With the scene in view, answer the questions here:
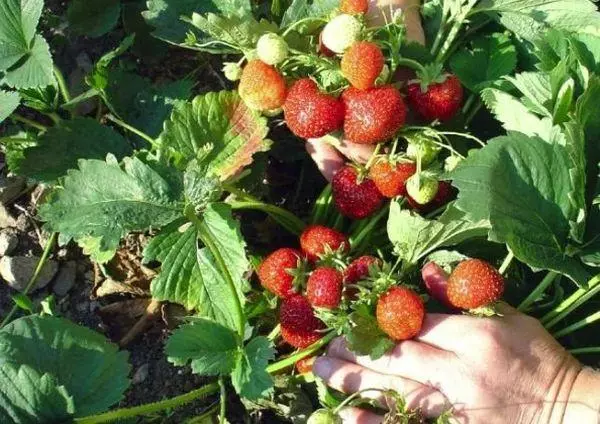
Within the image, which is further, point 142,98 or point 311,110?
point 142,98

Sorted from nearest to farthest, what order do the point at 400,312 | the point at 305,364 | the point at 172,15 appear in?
the point at 400,312
the point at 305,364
the point at 172,15

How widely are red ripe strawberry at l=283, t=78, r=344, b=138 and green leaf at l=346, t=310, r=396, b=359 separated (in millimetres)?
301

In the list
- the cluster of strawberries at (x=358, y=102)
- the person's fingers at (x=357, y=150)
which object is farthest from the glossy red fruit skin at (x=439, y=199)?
the person's fingers at (x=357, y=150)

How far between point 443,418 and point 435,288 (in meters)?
0.22

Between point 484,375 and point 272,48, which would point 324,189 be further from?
point 484,375

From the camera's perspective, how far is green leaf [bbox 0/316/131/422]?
1156 millimetres

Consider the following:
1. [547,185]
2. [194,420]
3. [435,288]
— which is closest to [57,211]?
[194,420]

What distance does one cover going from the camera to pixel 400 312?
127 cm

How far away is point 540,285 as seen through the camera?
136cm

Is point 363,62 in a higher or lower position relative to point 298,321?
higher

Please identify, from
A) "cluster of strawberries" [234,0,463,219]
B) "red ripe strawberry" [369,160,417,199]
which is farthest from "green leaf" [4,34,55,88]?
"red ripe strawberry" [369,160,417,199]

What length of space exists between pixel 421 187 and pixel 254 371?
0.38m

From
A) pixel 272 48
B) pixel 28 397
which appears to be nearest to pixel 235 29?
pixel 272 48

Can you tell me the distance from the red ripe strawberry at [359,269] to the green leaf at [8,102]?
0.64m
